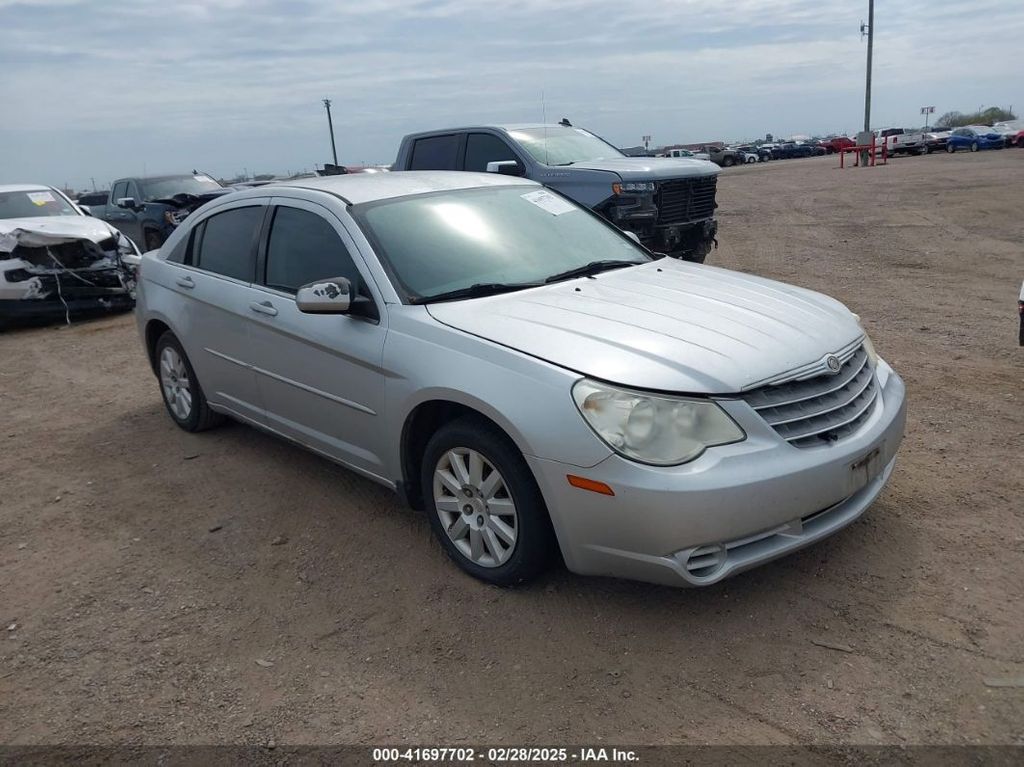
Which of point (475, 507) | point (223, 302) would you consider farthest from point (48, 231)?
point (475, 507)

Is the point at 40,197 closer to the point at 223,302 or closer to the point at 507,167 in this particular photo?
the point at 507,167

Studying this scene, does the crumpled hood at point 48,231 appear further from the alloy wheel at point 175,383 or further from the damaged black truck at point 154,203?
the alloy wheel at point 175,383

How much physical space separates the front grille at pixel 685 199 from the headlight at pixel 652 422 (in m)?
6.88

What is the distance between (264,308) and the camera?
4.55 meters

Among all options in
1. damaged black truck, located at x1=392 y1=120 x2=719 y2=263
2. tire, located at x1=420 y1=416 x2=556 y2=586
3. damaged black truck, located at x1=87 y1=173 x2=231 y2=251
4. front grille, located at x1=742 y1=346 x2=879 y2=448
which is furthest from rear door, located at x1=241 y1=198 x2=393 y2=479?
damaged black truck, located at x1=87 y1=173 x2=231 y2=251

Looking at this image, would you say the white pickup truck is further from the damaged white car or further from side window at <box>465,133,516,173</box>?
the damaged white car

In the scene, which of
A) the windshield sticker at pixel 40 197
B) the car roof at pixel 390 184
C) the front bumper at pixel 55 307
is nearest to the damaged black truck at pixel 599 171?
the front bumper at pixel 55 307

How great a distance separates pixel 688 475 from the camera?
2.97m

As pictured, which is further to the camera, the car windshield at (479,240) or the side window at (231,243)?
the side window at (231,243)

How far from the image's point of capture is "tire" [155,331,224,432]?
561 centimetres

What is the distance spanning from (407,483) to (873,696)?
6.79 ft

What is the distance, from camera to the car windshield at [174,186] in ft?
48.5

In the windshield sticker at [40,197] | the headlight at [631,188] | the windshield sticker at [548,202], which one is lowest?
the headlight at [631,188]

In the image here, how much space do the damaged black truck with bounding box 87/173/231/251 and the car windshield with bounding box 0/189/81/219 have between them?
6.53 ft
